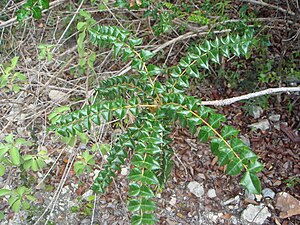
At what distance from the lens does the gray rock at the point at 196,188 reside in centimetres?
253

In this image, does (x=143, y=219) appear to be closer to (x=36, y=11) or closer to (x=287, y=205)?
(x=36, y=11)

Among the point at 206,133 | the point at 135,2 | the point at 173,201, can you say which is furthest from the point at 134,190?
the point at 173,201

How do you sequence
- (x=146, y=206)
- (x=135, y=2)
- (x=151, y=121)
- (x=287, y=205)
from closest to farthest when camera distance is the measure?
1. (x=146, y=206)
2. (x=151, y=121)
3. (x=135, y=2)
4. (x=287, y=205)

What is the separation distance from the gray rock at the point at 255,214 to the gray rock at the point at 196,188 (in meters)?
0.28

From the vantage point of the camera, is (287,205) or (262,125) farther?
(262,125)

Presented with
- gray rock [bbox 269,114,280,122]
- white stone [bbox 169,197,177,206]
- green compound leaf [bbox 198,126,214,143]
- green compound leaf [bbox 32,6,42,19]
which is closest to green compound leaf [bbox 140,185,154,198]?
green compound leaf [bbox 198,126,214,143]

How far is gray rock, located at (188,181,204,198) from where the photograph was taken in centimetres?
253

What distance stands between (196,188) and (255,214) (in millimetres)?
376

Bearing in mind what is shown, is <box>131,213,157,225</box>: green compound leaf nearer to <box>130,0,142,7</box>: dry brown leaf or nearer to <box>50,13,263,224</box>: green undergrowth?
<box>50,13,263,224</box>: green undergrowth

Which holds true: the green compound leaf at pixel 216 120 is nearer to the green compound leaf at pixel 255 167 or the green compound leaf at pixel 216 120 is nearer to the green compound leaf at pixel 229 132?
the green compound leaf at pixel 229 132

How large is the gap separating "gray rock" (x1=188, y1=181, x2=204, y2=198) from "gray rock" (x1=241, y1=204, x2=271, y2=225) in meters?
0.28

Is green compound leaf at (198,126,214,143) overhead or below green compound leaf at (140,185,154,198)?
overhead

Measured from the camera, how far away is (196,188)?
2.55 metres

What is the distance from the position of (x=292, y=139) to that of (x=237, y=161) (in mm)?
1535
